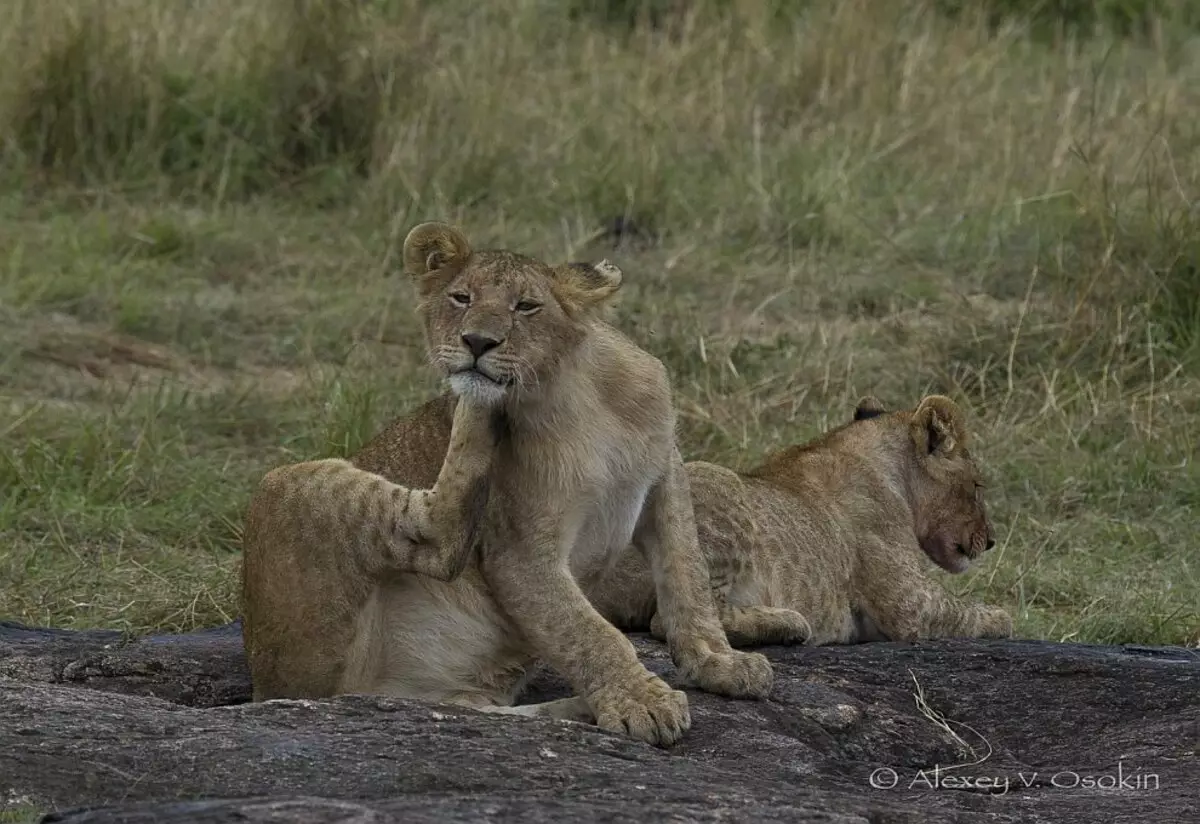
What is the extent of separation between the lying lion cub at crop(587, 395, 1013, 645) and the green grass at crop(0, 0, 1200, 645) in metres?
0.53

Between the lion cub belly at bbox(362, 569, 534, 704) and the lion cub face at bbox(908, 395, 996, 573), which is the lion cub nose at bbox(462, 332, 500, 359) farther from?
the lion cub face at bbox(908, 395, 996, 573)

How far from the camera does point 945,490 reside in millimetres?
6059

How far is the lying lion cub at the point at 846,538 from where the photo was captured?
17.2ft

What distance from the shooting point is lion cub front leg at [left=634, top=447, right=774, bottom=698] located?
4.48 metres

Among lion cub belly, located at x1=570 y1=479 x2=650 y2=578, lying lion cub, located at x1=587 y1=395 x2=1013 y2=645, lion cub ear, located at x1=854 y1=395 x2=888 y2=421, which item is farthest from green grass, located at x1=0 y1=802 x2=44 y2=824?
lion cub ear, located at x1=854 y1=395 x2=888 y2=421

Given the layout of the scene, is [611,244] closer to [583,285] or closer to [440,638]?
[583,285]

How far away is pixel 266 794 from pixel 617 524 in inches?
46.7

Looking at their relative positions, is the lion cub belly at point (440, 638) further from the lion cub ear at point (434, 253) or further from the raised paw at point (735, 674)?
the lion cub ear at point (434, 253)

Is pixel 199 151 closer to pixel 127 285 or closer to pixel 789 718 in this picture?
pixel 127 285

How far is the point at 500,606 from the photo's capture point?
4.52m

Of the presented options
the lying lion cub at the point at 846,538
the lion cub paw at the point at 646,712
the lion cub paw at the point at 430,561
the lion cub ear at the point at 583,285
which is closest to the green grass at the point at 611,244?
the lying lion cub at the point at 846,538

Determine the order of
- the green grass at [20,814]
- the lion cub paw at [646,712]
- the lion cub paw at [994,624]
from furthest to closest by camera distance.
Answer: the lion cub paw at [994,624] → the lion cub paw at [646,712] → the green grass at [20,814]

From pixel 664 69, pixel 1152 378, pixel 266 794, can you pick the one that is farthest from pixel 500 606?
pixel 664 69

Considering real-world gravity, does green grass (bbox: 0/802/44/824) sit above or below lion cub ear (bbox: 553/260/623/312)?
below
